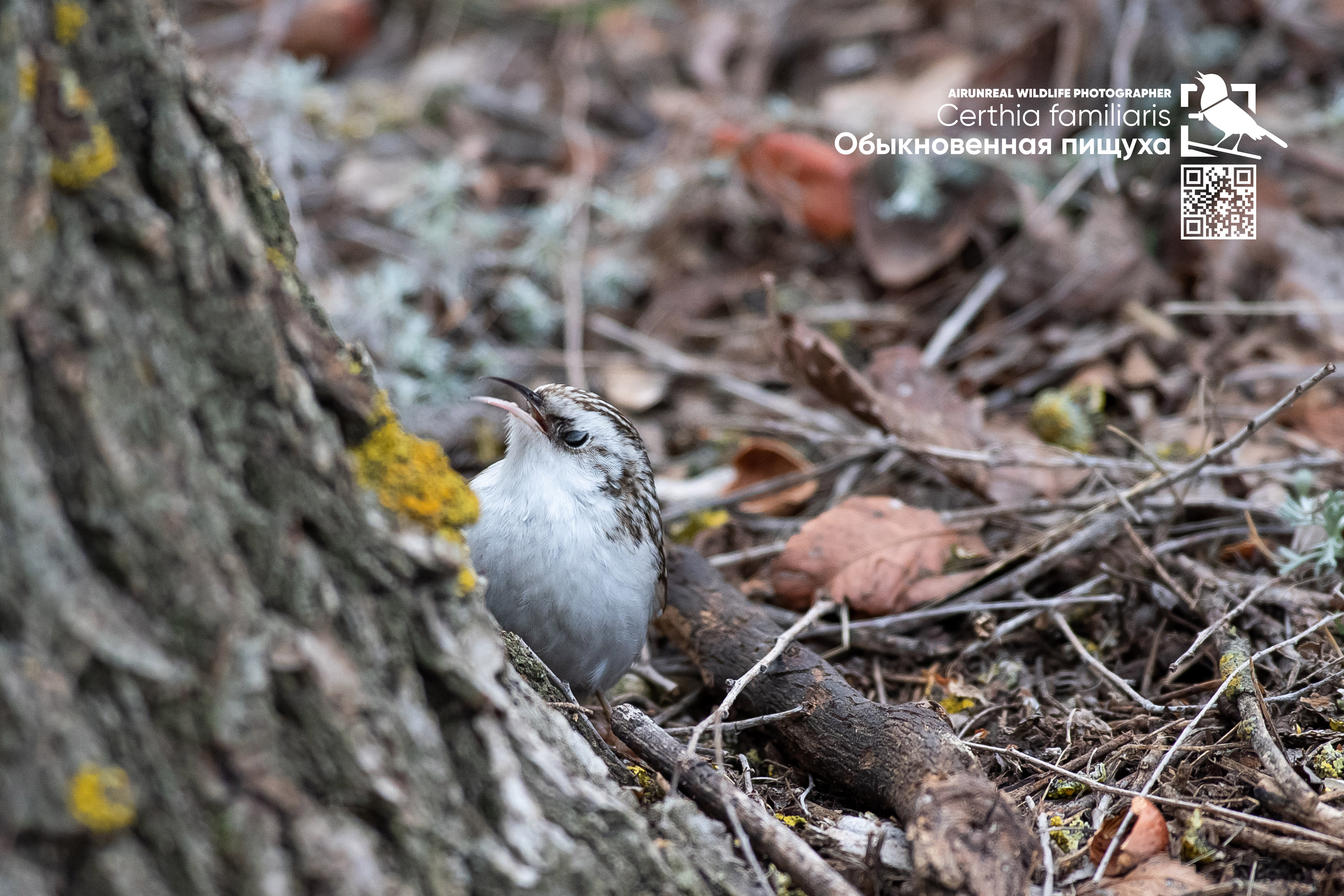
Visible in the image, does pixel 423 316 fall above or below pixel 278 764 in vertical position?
above

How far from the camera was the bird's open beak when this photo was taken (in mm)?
4285

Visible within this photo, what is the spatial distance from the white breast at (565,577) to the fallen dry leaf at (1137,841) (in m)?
1.71

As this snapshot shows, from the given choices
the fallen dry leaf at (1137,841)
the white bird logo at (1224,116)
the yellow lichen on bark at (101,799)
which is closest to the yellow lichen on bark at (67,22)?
the yellow lichen on bark at (101,799)

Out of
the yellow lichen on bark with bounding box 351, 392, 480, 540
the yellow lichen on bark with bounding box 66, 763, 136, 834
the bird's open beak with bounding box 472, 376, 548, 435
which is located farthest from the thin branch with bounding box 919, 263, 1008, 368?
the yellow lichen on bark with bounding box 66, 763, 136, 834

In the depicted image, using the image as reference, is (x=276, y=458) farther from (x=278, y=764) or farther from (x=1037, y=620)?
(x=1037, y=620)

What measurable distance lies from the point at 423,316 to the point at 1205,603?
4.67m

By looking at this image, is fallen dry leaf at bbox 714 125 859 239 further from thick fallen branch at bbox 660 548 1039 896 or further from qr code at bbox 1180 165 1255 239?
thick fallen branch at bbox 660 548 1039 896

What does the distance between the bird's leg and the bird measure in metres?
4.86

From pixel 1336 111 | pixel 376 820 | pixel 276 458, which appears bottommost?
pixel 376 820

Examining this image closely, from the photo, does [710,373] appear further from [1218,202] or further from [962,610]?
[1218,202]

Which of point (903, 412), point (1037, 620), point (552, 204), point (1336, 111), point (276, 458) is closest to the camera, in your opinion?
point (276, 458)

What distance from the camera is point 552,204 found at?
7586 millimetres

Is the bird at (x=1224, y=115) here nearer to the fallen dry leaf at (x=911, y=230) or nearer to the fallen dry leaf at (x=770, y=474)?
the fallen dry leaf at (x=911, y=230)

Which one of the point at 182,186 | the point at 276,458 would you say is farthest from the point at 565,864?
the point at 182,186
